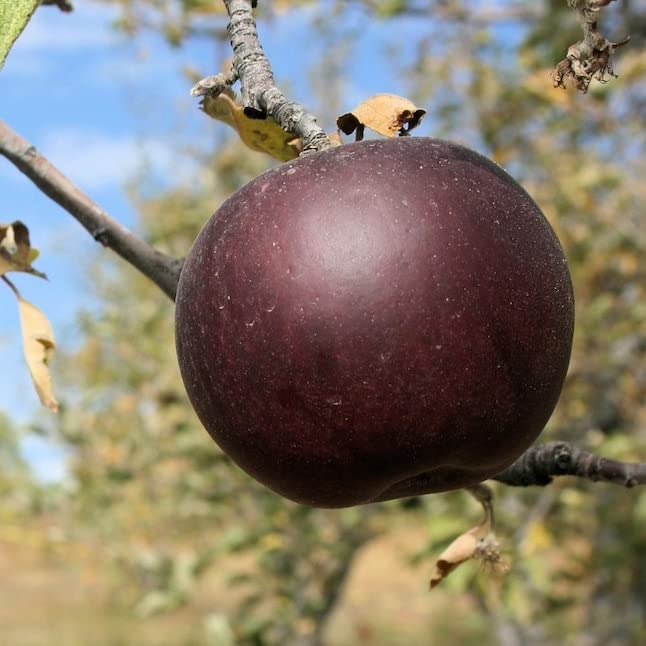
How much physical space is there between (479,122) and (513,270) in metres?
3.31

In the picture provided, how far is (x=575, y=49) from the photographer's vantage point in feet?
2.09

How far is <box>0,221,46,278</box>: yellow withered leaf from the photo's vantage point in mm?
906

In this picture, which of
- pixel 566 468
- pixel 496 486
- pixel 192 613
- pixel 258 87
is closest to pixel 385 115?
pixel 258 87

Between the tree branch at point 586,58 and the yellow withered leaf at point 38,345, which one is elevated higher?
the yellow withered leaf at point 38,345

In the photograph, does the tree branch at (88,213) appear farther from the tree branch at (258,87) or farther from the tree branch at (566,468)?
the tree branch at (566,468)

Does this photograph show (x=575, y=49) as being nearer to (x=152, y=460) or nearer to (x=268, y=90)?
(x=268, y=90)

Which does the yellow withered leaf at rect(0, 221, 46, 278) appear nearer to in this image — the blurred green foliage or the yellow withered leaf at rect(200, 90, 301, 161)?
the yellow withered leaf at rect(200, 90, 301, 161)

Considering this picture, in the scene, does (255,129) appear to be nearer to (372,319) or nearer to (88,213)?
(88,213)

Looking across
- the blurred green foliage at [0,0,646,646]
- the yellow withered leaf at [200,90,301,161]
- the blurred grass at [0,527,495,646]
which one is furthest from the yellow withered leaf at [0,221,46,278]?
the blurred grass at [0,527,495,646]

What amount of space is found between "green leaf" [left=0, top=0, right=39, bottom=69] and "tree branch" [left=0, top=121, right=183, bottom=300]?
9.9 inches

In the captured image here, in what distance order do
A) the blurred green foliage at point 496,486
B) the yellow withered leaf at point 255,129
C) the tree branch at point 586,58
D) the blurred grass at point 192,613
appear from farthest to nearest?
1. the blurred grass at point 192,613
2. the blurred green foliage at point 496,486
3. the yellow withered leaf at point 255,129
4. the tree branch at point 586,58

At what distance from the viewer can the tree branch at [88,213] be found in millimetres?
908

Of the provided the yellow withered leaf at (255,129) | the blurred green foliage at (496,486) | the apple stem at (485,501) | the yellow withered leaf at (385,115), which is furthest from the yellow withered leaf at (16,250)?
the blurred green foliage at (496,486)

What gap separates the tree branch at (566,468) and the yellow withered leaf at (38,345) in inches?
16.7
